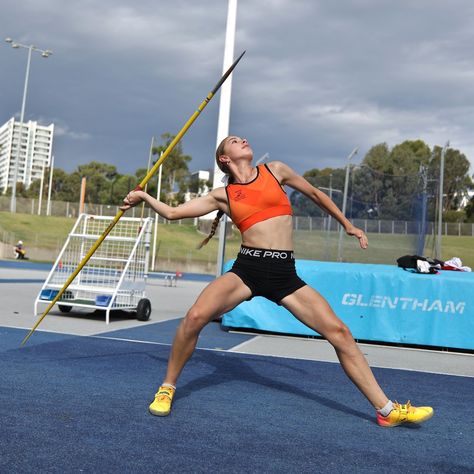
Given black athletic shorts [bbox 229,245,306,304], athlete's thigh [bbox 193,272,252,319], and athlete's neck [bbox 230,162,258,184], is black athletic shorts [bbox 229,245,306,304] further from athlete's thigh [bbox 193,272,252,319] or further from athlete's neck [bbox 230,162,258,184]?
athlete's neck [bbox 230,162,258,184]

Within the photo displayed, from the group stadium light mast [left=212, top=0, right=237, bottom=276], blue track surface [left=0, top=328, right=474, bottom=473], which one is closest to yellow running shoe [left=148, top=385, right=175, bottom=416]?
blue track surface [left=0, top=328, right=474, bottom=473]

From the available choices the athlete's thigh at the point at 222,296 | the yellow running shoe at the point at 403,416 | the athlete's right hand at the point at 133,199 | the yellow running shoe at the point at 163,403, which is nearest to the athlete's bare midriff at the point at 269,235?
the athlete's thigh at the point at 222,296

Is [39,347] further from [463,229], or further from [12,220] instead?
[12,220]

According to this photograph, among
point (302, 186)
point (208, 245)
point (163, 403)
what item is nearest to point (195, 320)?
point (163, 403)

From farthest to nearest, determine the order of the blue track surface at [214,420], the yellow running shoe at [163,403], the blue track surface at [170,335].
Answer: the blue track surface at [170,335] < the yellow running shoe at [163,403] < the blue track surface at [214,420]

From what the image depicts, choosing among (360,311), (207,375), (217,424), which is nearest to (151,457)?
(217,424)

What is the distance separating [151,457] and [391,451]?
1.36 m

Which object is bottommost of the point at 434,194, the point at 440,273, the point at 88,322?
the point at 88,322

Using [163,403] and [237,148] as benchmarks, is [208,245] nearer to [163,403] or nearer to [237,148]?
[237,148]

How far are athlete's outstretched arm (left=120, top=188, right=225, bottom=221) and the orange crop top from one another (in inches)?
5.5

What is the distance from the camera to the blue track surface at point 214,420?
128 inches

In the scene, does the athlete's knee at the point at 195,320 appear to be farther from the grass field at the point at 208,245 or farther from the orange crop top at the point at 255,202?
the grass field at the point at 208,245

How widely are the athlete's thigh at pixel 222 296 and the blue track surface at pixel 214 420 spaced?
688 millimetres

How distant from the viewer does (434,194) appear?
55.1 feet
